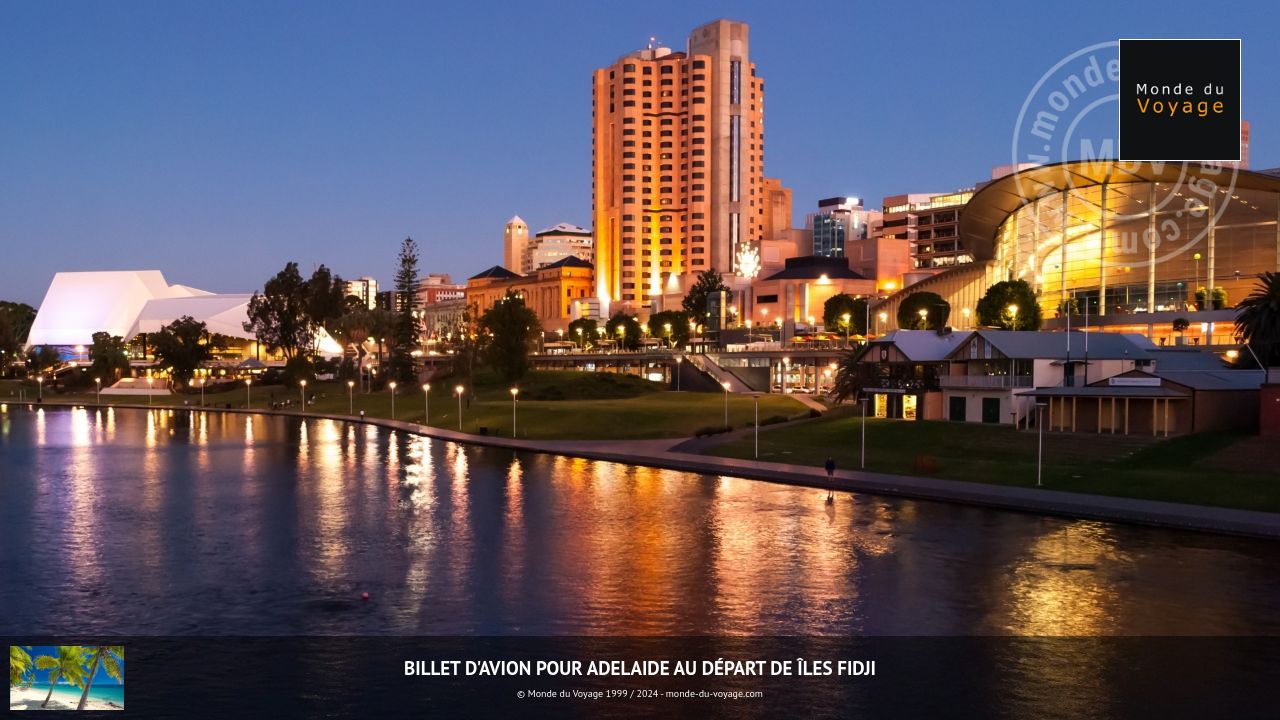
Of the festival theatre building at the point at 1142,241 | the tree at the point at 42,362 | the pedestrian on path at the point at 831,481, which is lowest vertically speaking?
the pedestrian on path at the point at 831,481

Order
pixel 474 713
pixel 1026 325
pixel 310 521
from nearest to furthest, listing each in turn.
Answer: pixel 474 713 → pixel 310 521 → pixel 1026 325

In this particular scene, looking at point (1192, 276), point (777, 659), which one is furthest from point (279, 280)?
point (777, 659)

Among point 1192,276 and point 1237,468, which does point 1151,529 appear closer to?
point 1237,468

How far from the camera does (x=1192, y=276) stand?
10294cm

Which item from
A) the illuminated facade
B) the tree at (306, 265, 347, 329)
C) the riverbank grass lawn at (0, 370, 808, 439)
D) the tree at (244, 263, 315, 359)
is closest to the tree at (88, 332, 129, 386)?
the riverbank grass lawn at (0, 370, 808, 439)

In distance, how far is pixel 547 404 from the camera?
10162cm

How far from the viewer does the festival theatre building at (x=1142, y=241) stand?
9906 centimetres

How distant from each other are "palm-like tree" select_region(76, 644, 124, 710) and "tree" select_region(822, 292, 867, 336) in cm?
12849

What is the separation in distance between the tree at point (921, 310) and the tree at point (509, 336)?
1800 inches

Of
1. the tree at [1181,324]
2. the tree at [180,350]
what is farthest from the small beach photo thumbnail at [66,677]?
the tree at [180,350]

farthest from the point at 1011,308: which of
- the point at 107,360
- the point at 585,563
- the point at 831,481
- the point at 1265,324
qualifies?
the point at 107,360

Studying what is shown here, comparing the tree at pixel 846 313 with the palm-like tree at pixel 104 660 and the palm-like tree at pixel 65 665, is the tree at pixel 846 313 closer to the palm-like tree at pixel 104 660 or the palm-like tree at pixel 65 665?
the palm-like tree at pixel 104 660

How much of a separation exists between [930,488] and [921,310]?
259 ft

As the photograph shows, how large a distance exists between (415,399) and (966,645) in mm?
102472
